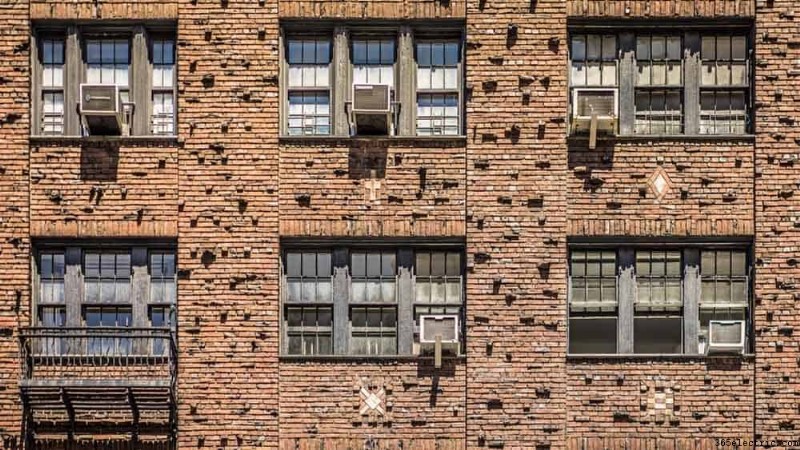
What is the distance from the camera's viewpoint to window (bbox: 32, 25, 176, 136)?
15016 mm

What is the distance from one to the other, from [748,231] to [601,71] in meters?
2.82

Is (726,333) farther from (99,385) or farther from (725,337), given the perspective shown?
(99,385)

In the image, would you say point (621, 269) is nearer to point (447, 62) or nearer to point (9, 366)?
point (447, 62)

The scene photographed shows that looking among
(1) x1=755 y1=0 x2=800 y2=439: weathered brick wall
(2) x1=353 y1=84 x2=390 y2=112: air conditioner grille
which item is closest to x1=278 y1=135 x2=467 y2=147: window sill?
(2) x1=353 y1=84 x2=390 y2=112: air conditioner grille

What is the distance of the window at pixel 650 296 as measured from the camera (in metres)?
14.8

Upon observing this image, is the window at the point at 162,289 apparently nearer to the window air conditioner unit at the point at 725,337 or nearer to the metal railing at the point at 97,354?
the metal railing at the point at 97,354

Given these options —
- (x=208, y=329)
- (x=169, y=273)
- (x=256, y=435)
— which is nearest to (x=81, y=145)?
(x=169, y=273)

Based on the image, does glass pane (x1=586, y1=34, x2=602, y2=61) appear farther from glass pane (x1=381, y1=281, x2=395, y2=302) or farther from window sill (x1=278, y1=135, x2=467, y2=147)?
glass pane (x1=381, y1=281, x2=395, y2=302)

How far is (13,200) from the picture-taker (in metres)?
14.7

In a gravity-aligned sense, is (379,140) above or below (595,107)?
below

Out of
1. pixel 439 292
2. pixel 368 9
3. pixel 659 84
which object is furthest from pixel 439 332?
pixel 659 84

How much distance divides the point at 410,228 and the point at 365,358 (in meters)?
1.77

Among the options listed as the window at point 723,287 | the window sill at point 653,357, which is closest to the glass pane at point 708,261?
the window at point 723,287

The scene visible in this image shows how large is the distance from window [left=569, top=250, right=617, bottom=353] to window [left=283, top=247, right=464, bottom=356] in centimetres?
151
